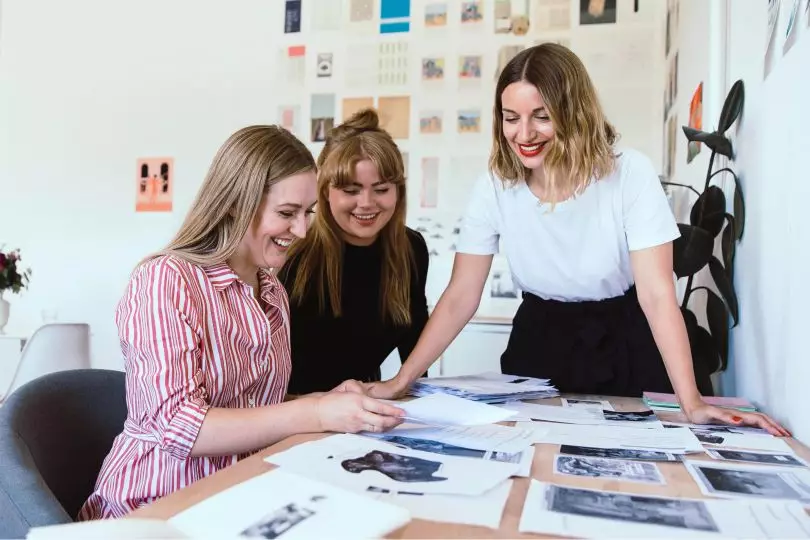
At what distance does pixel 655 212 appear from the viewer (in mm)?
1265

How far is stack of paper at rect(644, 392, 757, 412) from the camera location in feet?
3.97

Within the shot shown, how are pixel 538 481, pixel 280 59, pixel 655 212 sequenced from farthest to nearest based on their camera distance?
pixel 280 59
pixel 655 212
pixel 538 481

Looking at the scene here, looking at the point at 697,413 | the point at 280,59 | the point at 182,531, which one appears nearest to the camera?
the point at 182,531

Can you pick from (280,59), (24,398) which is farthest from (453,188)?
(24,398)

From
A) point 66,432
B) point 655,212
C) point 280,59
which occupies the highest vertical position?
point 280,59

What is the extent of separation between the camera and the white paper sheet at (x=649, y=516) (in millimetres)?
577

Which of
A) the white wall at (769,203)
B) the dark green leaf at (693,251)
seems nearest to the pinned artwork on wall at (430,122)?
the white wall at (769,203)

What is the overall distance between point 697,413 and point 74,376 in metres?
1.02

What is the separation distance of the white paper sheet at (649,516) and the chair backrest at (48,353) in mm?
2231

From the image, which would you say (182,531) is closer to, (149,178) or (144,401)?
(144,401)

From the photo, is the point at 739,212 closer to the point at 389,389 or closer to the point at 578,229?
the point at 578,229

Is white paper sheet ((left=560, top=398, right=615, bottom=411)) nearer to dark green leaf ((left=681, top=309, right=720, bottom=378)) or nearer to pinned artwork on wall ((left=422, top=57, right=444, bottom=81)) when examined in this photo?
dark green leaf ((left=681, top=309, right=720, bottom=378))

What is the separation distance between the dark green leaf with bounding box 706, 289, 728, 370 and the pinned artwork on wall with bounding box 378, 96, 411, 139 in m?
1.90

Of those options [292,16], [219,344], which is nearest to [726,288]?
[219,344]
